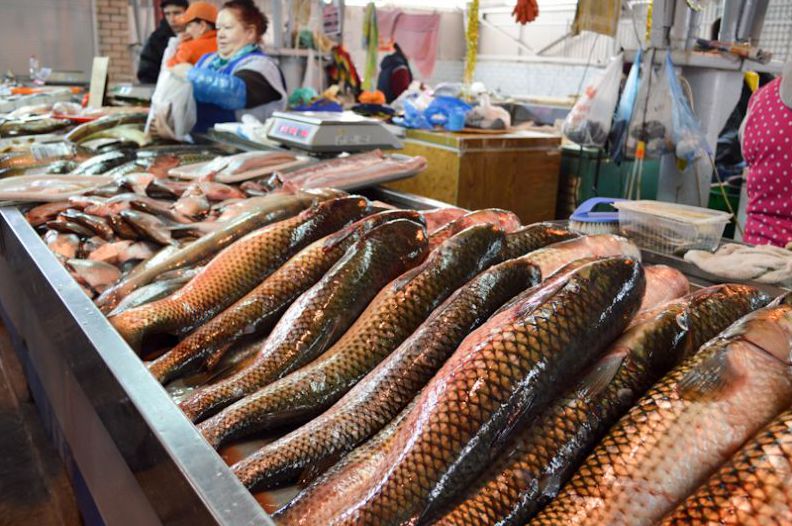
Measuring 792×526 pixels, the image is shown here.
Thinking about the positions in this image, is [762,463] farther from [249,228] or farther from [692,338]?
[249,228]

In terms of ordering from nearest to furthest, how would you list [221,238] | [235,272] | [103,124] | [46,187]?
[235,272] → [221,238] → [46,187] → [103,124]

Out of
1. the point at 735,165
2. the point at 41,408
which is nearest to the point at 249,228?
the point at 41,408

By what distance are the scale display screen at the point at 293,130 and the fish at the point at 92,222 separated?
3.87 ft

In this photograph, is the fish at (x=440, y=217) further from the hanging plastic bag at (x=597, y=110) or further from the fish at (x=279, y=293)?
the hanging plastic bag at (x=597, y=110)

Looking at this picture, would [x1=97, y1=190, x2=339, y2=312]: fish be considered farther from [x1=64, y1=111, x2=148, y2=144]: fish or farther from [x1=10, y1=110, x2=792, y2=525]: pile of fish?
[x1=64, y1=111, x2=148, y2=144]: fish

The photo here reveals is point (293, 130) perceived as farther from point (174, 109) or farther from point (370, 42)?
point (370, 42)

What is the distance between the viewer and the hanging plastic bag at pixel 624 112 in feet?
16.2

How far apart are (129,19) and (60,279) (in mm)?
13875

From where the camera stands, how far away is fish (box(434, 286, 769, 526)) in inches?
39.7

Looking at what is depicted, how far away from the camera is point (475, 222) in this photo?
1938 mm

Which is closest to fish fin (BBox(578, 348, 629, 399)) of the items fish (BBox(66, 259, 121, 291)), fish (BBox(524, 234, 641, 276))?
fish (BBox(524, 234, 641, 276))

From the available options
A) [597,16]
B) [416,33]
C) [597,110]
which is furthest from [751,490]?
[416,33]

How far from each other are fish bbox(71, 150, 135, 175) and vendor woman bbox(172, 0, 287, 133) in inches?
38.9

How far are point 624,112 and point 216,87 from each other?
9.70ft
